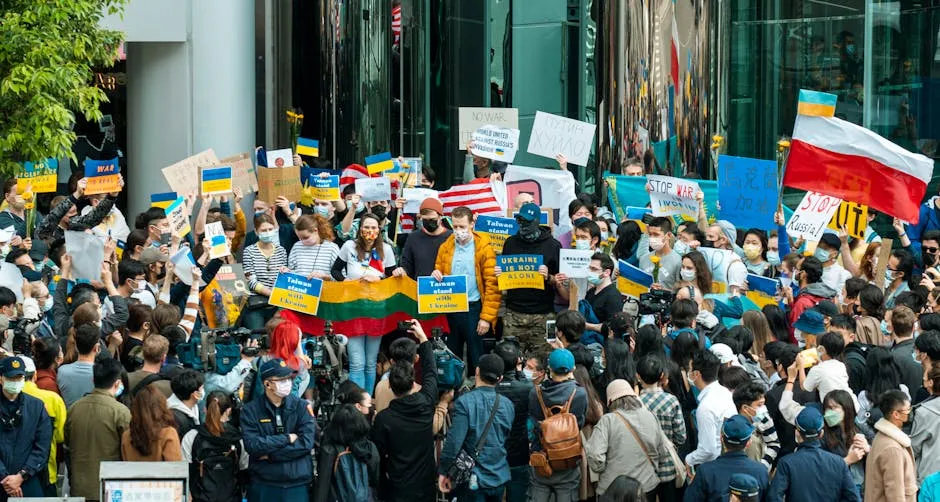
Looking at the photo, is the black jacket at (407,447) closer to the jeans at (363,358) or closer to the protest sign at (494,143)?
the jeans at (363,358)

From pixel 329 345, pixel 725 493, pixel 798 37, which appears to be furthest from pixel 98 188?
pixel 798 37

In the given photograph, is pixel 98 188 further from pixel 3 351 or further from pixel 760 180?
pixel 760 180

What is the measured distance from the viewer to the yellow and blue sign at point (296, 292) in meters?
17.3

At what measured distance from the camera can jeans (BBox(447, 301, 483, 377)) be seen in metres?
18.2

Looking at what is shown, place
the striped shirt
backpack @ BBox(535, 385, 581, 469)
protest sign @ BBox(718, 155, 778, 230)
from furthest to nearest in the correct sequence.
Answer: protest sign @ BBox(718, 155, 778, 230)
the striped shirt
backpack @ BBox(535, 385, 581, 469)

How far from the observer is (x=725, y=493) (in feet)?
40.4

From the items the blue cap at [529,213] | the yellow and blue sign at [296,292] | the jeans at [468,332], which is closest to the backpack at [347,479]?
the yellow and blue sign at [296,292]

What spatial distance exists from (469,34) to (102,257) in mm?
11456

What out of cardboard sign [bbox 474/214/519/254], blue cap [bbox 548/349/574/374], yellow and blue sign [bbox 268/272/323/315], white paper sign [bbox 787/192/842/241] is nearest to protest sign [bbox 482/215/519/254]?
cardboard sign [bbox 474/214/519/254]

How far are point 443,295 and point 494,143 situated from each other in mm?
4023

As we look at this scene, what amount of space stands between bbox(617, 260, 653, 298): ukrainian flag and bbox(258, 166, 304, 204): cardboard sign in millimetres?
5325

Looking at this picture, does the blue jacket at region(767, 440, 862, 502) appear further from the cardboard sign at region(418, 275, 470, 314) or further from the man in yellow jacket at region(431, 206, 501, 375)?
the man in yellow jacket at region(431, 206, 501, 375)

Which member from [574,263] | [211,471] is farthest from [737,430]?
[574,263]

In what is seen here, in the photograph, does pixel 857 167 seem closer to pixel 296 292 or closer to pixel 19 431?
pixel 296 292
